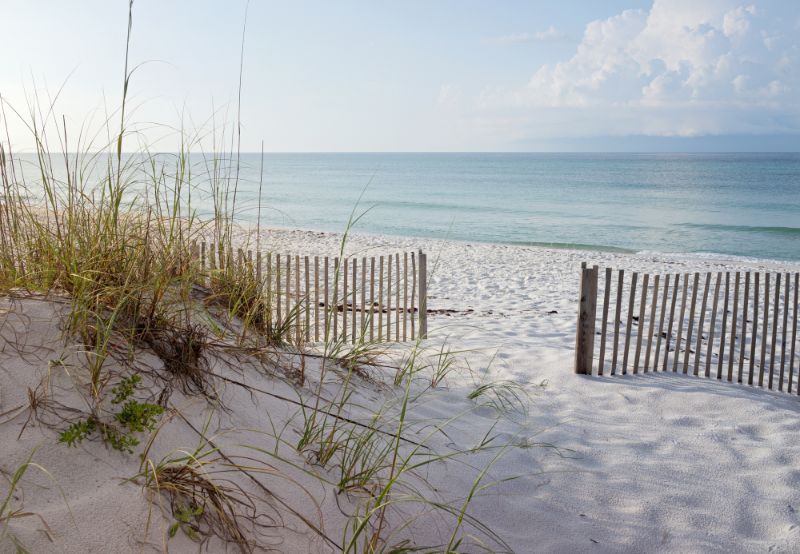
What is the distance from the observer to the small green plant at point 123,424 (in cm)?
203

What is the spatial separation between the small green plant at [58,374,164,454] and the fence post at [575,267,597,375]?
3572mm

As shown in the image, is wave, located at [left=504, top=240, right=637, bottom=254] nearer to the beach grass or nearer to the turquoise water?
the turquoise water

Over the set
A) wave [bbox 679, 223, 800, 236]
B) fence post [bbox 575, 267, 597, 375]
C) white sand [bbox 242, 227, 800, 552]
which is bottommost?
white sand [bbox 242, 227, 800, 552]

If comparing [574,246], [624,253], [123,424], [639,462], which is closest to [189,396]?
Result: [123,424]

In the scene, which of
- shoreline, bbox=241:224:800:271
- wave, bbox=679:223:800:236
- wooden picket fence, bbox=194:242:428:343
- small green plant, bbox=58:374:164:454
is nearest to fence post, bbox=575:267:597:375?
wooden picket fence, bbox=194:242:428:343

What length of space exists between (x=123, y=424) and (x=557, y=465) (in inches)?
80.2

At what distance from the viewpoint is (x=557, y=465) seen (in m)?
3.04

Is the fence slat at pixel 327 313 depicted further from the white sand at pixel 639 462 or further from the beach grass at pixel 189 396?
the white sand at pixel 639 462

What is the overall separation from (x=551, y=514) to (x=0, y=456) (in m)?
2.06

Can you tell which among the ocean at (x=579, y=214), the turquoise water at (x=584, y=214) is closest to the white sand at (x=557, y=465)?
the ocean at (x=579, y=214)

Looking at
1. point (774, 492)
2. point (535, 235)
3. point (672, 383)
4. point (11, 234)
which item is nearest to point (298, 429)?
point (11, 234)

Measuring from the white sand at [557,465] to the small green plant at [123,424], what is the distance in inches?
1.8

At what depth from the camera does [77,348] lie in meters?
2.34

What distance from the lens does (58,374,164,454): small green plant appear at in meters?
2.03
